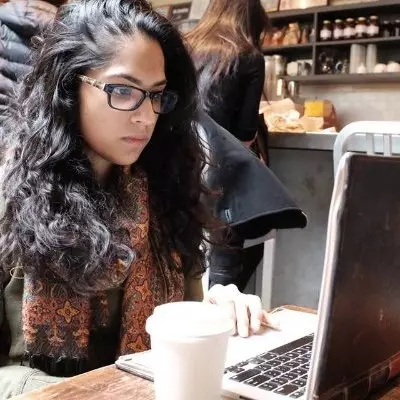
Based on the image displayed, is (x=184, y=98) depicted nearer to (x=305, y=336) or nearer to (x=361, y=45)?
(x=305, y=336)

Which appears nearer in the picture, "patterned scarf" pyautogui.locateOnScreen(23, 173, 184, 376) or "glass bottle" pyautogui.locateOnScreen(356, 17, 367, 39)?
"patterned scarf" pyautogui.locateOnScreen(23, 173, 184, 376)

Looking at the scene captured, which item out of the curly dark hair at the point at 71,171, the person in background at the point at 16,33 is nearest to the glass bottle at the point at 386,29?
the person in background at the point at 16,33

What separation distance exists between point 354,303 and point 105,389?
351mm

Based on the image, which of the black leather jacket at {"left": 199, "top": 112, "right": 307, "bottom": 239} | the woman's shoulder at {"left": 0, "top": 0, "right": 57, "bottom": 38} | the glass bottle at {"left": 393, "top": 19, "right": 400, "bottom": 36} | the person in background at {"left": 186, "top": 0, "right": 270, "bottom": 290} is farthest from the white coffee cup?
the glass bottle at {"left": 393, "top": 19, "right": 400, "bottom": 36}

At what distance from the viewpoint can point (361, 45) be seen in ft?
14.2

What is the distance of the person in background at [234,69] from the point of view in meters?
2.22

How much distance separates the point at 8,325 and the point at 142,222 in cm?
33

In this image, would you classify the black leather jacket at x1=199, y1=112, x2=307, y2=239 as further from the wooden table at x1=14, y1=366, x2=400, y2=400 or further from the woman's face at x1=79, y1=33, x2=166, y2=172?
the wooden table at x1=14, y1=366, x2=400, y2=400

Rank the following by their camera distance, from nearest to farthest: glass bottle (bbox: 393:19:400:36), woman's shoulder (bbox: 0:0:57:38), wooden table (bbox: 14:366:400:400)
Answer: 1. wooden table (bbox: 14:366:400:400)
2. woman's shoulder (bbox: 0:0:57:38)
3. glass bottle (bbox: 393:19:400:36)

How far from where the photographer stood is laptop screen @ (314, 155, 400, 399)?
1.97 feet

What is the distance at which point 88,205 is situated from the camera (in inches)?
45.8

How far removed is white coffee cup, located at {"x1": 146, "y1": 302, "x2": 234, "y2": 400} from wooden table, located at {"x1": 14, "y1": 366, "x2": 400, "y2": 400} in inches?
2.8

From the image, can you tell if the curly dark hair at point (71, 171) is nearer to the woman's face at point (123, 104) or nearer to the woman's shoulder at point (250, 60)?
the woman's face at point (123, 104)

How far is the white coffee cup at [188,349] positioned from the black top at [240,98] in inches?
61.6
